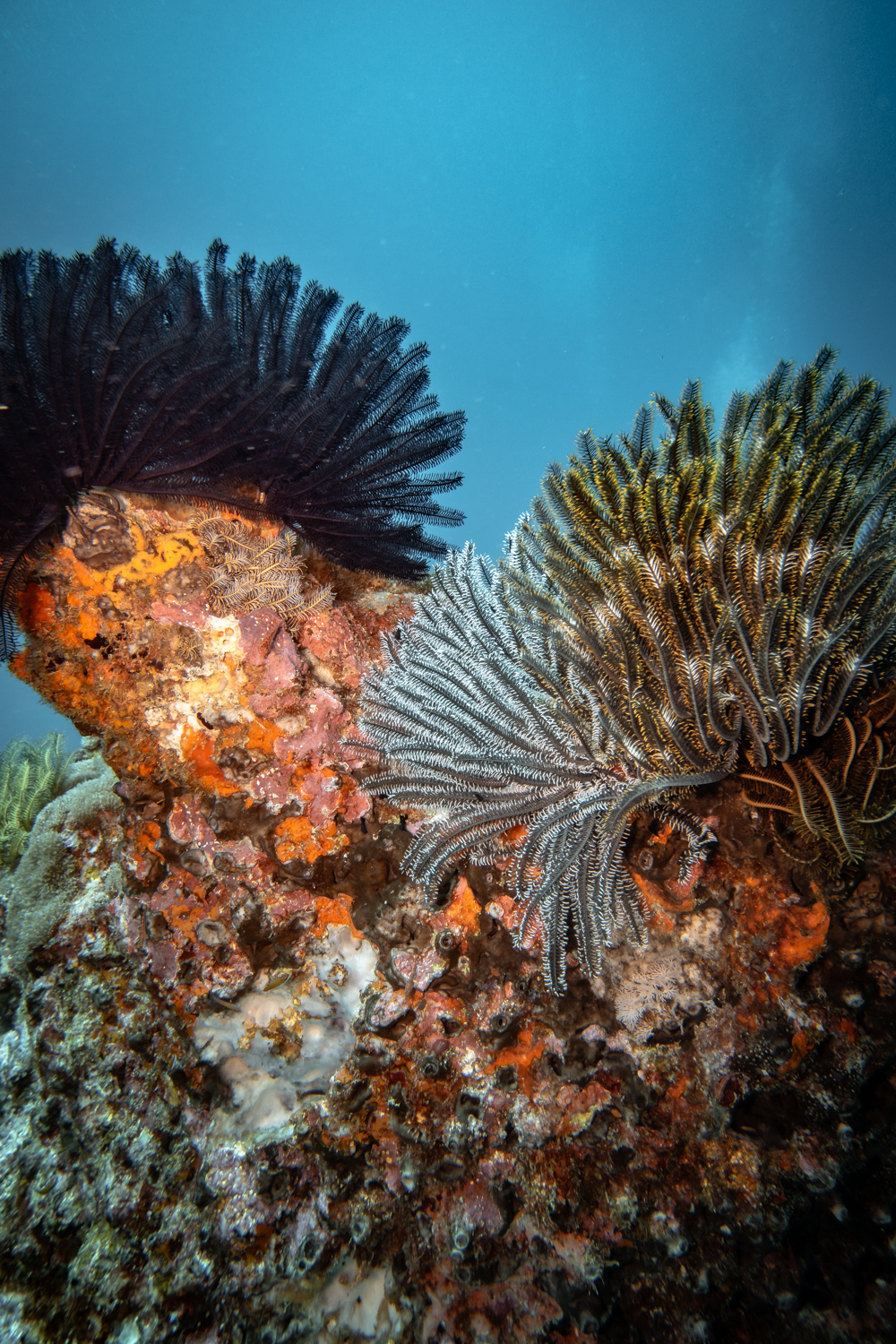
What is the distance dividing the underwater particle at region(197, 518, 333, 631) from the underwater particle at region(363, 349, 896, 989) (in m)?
0.92

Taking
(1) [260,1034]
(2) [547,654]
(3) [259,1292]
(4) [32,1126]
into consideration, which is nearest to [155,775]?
(1) [260,1034]

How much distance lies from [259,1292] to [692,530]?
407cm

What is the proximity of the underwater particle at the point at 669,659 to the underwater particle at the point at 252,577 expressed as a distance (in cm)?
92

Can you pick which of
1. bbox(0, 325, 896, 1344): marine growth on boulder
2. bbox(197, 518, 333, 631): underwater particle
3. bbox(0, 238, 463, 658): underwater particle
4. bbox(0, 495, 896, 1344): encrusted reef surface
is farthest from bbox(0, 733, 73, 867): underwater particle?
bbox(0, 238, 463, 658): underwater particle

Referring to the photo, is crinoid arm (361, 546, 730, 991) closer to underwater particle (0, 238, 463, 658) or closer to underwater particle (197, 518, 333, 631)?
underwater particle (197, 518, 333, 631)

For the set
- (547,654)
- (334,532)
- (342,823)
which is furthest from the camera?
(334,532)

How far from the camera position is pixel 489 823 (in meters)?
2.56

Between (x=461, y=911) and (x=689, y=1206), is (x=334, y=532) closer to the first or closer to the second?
(x=461, y=911)

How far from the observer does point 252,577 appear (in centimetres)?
327

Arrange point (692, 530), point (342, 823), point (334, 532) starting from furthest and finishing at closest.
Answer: point (334, 532) → point (342, 823) → point (692, 530)

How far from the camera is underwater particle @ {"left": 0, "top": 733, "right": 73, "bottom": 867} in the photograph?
6090 mm

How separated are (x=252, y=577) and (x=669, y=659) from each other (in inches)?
89.9

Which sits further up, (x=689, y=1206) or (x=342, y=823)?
(x=342, y=823)

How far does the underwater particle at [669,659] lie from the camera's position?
6.72ft
